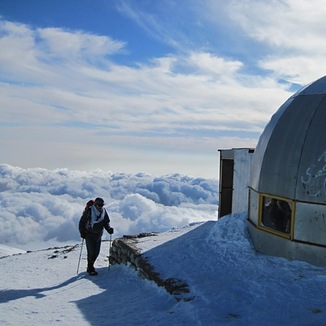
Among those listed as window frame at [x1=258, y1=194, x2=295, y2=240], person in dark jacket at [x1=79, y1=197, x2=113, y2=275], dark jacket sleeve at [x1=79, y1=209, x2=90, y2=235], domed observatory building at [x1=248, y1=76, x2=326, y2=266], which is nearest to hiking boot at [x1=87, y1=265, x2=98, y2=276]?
person in dark jacket at [x1=79, y1=197, x2=113, y2=275]

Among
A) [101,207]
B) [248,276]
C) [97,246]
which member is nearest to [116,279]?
[97,246]

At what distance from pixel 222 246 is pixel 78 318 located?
4065mm

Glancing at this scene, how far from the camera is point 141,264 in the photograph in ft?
28.6

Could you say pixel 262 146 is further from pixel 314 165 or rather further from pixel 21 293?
pixel 21 293

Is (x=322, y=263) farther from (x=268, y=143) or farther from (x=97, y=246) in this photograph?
Answer: (x=97, y=246)

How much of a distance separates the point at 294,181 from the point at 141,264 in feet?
12.9

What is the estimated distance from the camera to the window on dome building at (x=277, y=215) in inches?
337

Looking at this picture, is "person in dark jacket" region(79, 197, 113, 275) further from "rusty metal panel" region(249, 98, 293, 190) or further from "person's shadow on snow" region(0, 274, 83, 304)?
"rusty metal panel" region(249, 98, 293, 190)

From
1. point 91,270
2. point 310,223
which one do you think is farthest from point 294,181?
point 91,270

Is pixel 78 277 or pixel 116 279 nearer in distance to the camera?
pixel 116 279

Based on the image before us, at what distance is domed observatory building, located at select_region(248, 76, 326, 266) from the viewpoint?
7.51 m

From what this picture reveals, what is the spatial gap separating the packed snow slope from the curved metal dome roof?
1510 millimetres

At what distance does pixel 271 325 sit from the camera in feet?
16.3

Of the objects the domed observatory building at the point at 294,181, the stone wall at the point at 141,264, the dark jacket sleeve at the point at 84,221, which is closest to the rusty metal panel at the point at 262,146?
the domed observatory building at the point at 294,181
